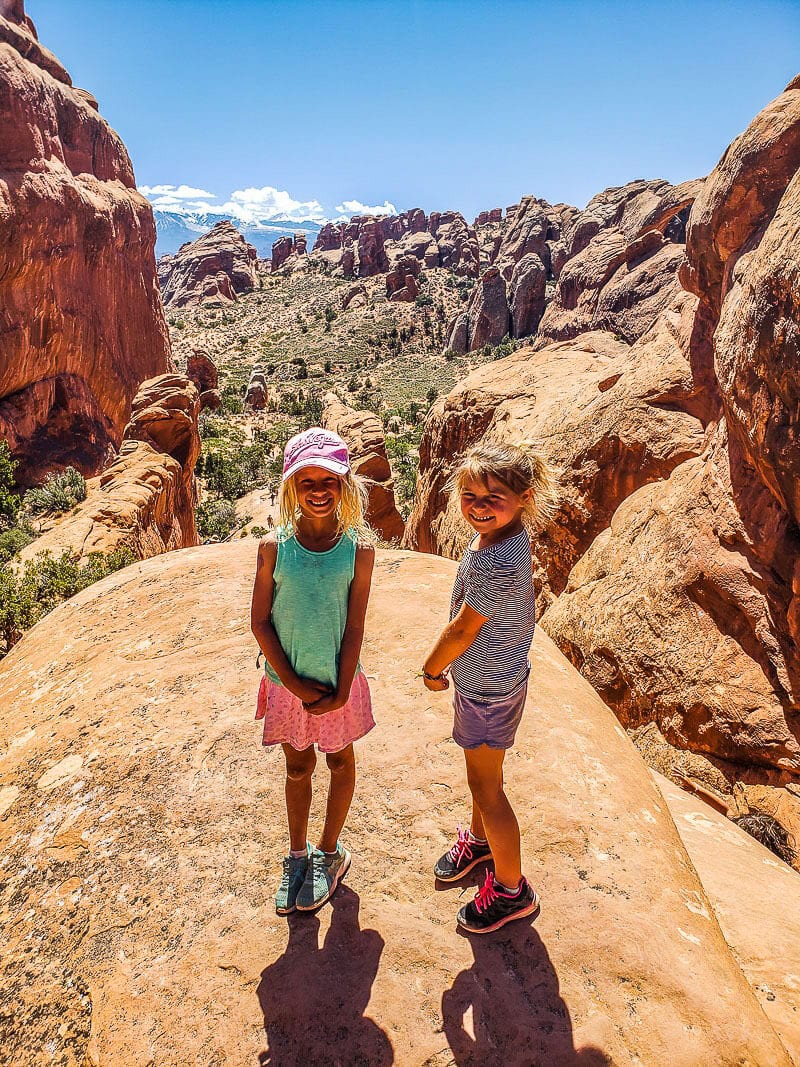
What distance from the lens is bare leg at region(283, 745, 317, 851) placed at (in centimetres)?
239

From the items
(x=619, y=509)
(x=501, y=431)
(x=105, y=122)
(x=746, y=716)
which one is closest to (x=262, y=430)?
(x=105, y=122)

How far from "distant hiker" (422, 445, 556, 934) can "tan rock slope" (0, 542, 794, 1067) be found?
0.29m

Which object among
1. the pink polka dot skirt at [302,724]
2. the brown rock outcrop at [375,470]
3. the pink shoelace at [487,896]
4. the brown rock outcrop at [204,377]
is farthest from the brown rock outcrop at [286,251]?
the pink shoelace at [487,896]

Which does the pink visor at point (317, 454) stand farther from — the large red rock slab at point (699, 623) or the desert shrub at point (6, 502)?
the desert shrub at point (6, 502)

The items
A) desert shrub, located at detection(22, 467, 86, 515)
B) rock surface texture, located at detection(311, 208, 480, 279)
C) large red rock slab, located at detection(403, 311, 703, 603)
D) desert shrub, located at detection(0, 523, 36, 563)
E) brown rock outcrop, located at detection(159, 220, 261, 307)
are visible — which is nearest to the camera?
large red rock slab, located at detection(403, 311, 703, 603)

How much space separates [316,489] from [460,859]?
181 cm

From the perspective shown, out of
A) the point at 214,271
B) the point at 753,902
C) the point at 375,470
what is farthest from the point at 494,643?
the point at 214,271

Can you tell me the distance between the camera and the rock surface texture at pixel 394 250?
75.9 m

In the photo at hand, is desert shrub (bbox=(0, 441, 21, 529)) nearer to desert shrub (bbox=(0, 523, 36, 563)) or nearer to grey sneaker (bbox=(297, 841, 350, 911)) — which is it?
desert shrub (bbox=(0, 523, 36, 563))

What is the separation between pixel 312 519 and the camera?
7.48 feet

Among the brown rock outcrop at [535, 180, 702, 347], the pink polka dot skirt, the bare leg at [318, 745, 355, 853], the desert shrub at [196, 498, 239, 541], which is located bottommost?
the desert shrub at [196, 498, 239, 541]

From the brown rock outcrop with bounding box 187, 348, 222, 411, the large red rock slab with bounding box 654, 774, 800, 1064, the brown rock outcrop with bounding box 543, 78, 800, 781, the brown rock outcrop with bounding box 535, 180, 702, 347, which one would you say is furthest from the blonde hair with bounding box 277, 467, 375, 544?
the brown rock outcrop with bounding box 187, 348, 222, 411

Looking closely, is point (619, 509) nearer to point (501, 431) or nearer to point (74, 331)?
point (501, 431)

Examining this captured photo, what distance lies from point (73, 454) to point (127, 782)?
2250cm
